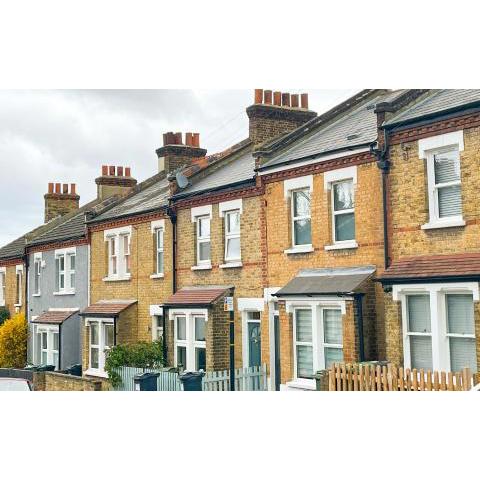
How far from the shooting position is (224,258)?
61.8ft

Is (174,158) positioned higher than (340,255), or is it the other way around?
(174,158)

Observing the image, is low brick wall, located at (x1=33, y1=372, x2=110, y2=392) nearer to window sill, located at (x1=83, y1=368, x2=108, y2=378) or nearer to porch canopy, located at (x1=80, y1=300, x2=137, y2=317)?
window sill, located at (x1=83, y1=368, x2=108, y2=378)

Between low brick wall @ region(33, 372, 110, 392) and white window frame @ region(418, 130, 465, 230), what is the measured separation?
10.3m

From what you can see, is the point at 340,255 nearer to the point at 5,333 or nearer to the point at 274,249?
the point at 274,249

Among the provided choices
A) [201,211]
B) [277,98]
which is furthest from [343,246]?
[277,98]

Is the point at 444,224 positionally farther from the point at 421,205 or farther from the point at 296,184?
the point at 296,184

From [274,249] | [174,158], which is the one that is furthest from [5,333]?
[274,249]

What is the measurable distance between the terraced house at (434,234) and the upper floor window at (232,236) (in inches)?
209

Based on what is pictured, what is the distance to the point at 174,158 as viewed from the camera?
87.9 ft

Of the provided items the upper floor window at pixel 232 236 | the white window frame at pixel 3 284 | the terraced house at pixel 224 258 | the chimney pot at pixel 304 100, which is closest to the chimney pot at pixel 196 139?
the terraced house at pixel 224 258

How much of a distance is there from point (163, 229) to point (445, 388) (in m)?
11.7

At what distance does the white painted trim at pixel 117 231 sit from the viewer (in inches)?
908

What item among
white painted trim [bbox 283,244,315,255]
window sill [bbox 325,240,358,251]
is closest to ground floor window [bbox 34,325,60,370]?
white painted trim [bbox 283,244,315,255]

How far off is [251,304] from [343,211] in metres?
3.81
